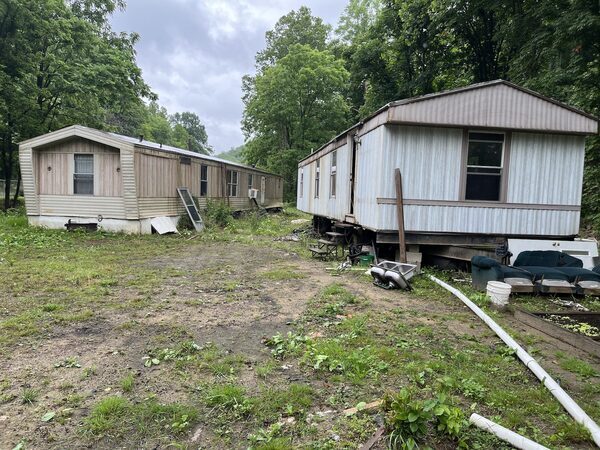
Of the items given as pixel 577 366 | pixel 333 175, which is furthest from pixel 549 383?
pixel 333 175

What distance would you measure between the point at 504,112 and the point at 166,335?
21.2 feet

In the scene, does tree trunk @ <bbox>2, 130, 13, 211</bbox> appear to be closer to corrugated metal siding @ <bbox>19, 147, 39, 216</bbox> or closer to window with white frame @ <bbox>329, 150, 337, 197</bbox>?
corrugated metal siding @ <bbox>19, 147, 39, 216</bbox>

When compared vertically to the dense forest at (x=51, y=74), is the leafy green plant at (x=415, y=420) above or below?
below

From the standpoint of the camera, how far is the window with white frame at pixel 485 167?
700 cm

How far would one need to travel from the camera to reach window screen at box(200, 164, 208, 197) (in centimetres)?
1537

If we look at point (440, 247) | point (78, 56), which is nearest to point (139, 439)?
point (440, 247)

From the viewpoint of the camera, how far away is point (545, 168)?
7047mm

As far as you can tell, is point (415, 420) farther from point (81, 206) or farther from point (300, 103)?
point (300, 103)

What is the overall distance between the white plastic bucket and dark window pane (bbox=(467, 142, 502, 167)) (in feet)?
9.19

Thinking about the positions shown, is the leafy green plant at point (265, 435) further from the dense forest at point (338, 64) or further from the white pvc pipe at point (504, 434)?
the dense forest at point (338, 64)

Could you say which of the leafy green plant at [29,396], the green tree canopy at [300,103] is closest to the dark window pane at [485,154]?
the leafy green plant at [29,396]

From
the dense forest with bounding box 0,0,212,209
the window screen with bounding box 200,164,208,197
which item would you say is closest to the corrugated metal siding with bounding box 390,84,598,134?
the window screen with bounding box 200,164,208,197

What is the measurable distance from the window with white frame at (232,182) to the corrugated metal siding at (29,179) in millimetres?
7932

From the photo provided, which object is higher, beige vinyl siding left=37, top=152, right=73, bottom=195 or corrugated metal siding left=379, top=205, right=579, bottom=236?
beige vinyl siding left=37, top=152, right=73, bottom=195
